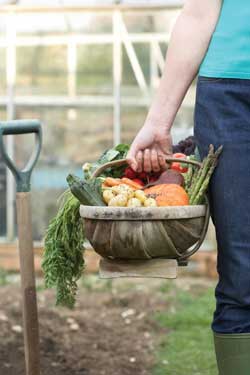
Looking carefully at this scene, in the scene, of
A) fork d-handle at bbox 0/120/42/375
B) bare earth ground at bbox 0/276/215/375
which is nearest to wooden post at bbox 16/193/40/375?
fork d-handle at bbox 0/120/42/375

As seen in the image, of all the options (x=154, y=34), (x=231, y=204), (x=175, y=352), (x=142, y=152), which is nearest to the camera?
(x=231, y=204)

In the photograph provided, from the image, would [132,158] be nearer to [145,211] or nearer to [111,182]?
[111,182]

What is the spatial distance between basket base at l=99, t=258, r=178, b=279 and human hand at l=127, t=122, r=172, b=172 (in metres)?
0.27

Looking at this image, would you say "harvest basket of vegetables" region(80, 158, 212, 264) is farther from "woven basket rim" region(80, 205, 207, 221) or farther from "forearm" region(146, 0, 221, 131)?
"forearm" region(146, 0, 221, 131)

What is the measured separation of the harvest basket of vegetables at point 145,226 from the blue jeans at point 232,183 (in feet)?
0.25

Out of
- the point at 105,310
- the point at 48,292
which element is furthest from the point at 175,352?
the point at 48,292

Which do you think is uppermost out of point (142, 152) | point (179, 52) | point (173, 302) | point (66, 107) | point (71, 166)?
point (179, 52)

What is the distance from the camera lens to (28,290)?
2869 mm

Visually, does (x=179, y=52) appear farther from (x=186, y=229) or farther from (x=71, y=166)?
(x=71, y=166)

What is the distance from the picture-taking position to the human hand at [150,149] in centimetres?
249

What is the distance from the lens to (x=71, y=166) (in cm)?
833

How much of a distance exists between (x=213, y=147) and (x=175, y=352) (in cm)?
261

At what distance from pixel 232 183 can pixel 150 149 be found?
0.28 meters

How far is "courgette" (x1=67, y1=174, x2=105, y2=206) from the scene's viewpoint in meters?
2.39
